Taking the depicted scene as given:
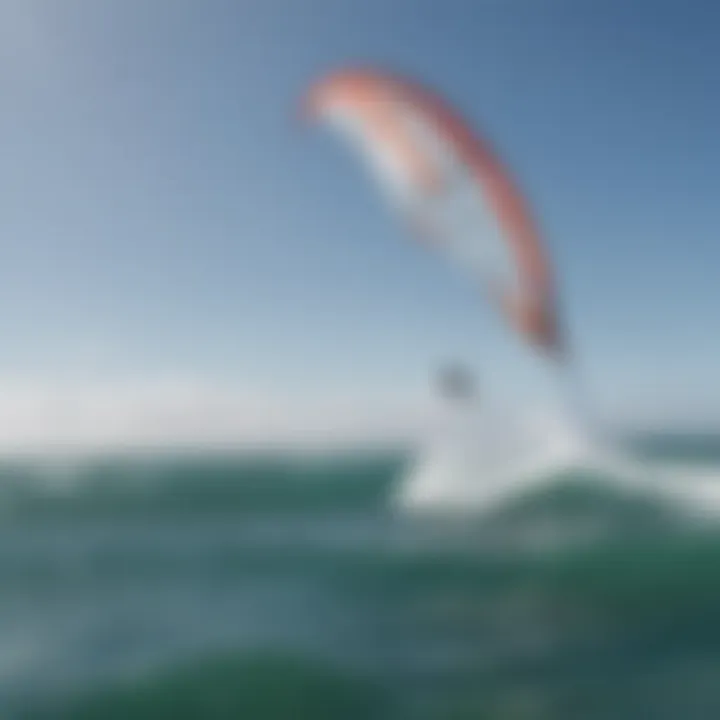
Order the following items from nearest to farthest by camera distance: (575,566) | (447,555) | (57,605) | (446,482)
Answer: (57,605)
(575,566)
(447,555)
(446,482)

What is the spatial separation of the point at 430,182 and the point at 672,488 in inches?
1046

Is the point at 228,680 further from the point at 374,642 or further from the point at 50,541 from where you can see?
the point at 50,541

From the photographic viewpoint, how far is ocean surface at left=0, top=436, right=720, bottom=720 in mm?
14055

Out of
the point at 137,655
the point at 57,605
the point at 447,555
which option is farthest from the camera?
the point at 447,555

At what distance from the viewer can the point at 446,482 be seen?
4481 centimetres

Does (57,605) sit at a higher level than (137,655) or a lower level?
higher

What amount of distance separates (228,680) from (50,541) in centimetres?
2502

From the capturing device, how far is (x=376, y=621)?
62.1 feet

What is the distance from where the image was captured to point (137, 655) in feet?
54.6

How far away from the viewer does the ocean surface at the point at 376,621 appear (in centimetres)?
1405

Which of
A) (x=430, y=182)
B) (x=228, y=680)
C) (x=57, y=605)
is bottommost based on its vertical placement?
(x=228, y=680)

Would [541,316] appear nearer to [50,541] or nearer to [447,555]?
[447,555]

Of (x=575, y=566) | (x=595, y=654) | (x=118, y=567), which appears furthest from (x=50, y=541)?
(x=595, y=654)

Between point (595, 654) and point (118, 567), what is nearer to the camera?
point (595, 654)
